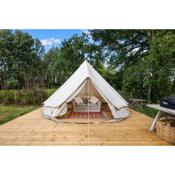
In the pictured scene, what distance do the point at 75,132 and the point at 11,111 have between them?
946mm

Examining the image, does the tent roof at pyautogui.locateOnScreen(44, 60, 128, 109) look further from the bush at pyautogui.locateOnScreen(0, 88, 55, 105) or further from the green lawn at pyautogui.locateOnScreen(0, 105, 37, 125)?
the green lawn at pyautogui.locateOnScreen(0, 105, 37, 125)

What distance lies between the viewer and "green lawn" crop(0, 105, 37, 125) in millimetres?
4957

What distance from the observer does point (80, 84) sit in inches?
217

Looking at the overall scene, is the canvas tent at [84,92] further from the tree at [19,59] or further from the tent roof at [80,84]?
the tree at [19,59]

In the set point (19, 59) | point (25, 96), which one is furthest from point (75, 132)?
point (19, 59)

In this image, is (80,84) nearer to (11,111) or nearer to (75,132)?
(75,132)

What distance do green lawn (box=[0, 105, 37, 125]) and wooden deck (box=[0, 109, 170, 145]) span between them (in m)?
0.06

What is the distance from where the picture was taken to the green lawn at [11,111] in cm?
496

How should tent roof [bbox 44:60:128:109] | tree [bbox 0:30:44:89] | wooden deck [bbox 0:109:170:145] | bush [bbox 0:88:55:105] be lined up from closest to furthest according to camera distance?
wooden deck [bbox 0:109:170:145], tree [bbox 0:30:44:89], bush [bbox 0:88:55:105], tent roof [bbox 44:60:128:109]

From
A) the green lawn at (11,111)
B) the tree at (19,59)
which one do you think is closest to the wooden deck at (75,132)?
the green lawn at (11,111)

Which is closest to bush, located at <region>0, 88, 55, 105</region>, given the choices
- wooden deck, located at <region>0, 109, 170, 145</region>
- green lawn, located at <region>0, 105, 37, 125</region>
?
green lawn, located at <region>0, 105, 37, 125</region>

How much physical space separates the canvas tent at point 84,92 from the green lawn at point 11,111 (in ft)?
0.93
